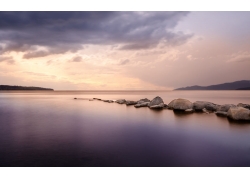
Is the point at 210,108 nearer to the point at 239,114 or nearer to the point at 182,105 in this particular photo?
the point at 182,105

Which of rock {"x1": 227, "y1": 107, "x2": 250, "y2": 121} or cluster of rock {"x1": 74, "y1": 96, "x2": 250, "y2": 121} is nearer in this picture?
rock {"x1": 227, "y1": 107, "x2": 250, "y2": 121}

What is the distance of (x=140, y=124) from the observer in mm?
10672

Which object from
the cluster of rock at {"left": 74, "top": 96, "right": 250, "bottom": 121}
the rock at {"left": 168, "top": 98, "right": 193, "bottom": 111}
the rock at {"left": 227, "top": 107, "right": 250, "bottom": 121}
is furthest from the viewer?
the rock at {"left": 168, "top": 98, "right": 193, "bottom": 111}

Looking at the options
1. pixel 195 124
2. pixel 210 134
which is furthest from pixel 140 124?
pixel 210 134

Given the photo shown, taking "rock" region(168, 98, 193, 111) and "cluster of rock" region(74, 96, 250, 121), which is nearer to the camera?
"cluster of rock" region(74, 96, 250, 121)

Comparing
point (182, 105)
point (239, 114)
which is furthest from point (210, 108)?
point (239, 114)

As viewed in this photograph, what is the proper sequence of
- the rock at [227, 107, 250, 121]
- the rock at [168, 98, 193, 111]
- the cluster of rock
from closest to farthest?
the rock at [227, 107, 250, 121], the cluster of rock, the rock at [168, 98, 193, 111]

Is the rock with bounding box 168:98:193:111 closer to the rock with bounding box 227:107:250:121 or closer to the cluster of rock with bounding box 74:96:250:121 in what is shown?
the cluster of rock with bounding box 74:96:250:121

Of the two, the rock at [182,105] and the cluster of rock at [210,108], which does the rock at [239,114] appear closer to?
the cluster of rock at [210,108]

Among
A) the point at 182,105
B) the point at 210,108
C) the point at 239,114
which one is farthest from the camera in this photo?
the point at 182,105

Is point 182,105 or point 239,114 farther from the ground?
point 182,105

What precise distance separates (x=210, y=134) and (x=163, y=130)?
2122 millimetres

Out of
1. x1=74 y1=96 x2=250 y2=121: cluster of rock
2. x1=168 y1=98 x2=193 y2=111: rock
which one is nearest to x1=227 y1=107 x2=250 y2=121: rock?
x1=74 y1=96 x2=250 y2=121: cluster of rock

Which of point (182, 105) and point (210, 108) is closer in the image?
point (210, 108)
